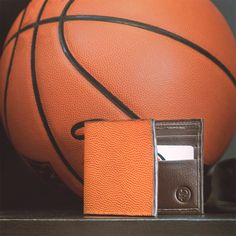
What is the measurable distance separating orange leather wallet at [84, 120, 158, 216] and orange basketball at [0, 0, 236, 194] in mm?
97

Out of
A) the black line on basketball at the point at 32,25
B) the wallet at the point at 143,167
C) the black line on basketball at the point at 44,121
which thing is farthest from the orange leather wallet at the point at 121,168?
the black line on basketball at the point at 32,25

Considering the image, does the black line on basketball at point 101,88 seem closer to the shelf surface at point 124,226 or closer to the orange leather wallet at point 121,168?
the orange leather wallet at point 121,168

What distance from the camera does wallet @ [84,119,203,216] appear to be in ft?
2.59

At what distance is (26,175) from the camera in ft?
4.33

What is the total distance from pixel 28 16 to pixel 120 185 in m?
0.41

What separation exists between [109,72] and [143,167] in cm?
20

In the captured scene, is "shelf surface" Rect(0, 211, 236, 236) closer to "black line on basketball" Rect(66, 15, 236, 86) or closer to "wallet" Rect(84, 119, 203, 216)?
"wallet" Rect(84, 119, 203, 216)

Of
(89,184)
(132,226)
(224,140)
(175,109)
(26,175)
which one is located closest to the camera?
(132,226)

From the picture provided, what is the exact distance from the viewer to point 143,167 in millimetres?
790

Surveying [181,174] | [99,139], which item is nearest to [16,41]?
[99,139]

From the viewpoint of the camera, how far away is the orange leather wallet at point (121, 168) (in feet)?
2.58

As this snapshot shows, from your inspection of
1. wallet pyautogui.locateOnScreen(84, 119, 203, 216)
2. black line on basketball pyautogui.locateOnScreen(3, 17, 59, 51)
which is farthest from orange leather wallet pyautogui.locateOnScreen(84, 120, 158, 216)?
black line on basketball pyautogui.locateOnScreen(3, 17, 59, 51)

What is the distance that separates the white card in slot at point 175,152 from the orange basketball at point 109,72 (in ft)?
0.31

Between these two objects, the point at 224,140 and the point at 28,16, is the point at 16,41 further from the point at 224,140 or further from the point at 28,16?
the point at 224,140
